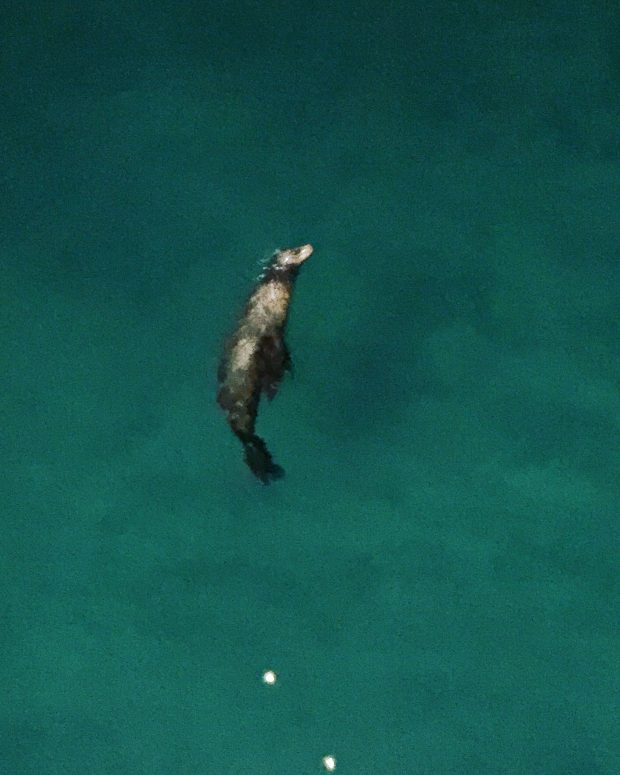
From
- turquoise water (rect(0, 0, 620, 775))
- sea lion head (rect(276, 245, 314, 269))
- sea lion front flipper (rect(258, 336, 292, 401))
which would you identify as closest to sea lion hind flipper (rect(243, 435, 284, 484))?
sea lion front flipper (rect(258, 336, 292, 401))

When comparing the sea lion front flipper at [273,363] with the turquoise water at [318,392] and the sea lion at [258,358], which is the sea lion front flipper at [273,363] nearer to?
the sea lion at [258,358]

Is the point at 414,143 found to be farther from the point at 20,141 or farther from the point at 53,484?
the point at 53,484

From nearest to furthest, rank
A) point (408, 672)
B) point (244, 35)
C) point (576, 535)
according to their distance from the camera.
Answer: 1. point (244, 35)
2. point (576, 535)
3. point (408, 672)

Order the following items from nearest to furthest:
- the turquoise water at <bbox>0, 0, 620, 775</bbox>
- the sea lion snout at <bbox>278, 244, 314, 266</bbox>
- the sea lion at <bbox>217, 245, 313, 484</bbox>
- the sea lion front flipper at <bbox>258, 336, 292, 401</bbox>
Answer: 1. the sea lion at <bbox>217, 245, 313, 484</bbox>
2. the sea lion front flipper at <bbox>258, 336, 292, 401</bbox>
3. the sea lion snout at <bbox>278, 244, 314, 266</bbox>
4. the turquoise water at <bbox>0, 0, 620, 775</bbox>

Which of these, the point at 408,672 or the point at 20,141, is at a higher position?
the point at 20,141

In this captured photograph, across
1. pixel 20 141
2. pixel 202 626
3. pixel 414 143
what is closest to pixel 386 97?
pixel 414 143

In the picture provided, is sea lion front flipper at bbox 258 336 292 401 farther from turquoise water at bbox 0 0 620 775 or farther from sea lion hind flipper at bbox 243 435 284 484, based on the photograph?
turquoise water at bbox 0 0 620 775
